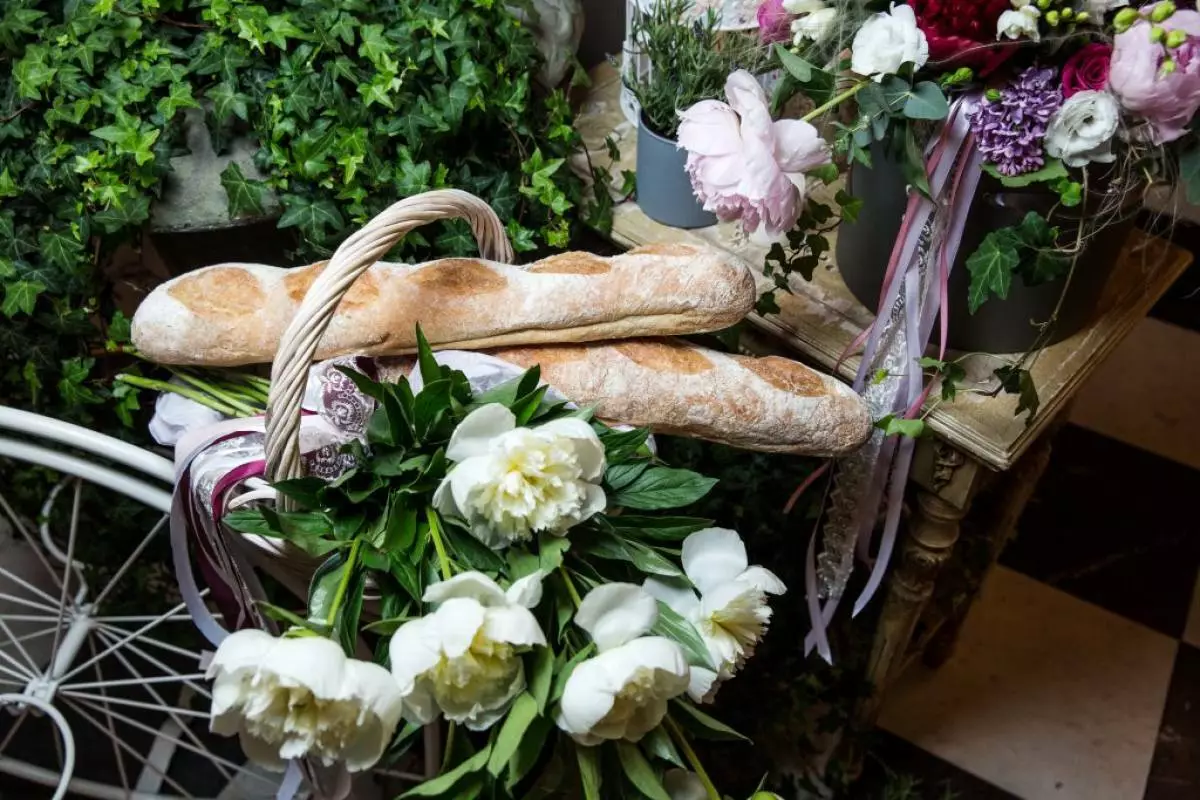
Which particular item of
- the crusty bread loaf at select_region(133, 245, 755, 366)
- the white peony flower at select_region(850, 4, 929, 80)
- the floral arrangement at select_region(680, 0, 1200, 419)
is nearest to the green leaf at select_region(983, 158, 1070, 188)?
the floral arrangement at select_region(680, 0, 1200, 419)

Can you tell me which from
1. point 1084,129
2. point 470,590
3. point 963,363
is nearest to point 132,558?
point 470,590

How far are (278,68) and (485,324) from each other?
36cm

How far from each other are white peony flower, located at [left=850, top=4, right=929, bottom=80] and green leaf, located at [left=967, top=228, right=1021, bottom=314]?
0.15 meters

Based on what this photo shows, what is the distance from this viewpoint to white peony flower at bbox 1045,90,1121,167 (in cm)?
74

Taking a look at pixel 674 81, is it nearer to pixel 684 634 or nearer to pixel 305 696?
pixel 684 634

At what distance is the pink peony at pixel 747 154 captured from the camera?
80 centimetres

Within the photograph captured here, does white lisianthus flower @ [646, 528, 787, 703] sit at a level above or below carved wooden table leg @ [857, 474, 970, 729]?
above

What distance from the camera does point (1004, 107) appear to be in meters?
0.77

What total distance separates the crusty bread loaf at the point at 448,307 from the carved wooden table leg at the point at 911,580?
330 millimetres

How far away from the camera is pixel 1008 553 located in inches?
68.0

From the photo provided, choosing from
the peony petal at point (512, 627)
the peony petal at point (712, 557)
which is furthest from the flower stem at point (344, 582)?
the peony petal at point (712, 557)

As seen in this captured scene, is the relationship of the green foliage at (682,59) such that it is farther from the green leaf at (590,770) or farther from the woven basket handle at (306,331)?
the green leaf at (590,770)

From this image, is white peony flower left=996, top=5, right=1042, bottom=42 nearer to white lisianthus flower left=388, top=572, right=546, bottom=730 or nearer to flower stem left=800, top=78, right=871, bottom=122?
flower stem left=800, top=78, right=871, bottom=122

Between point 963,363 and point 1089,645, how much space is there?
87 centimetres
